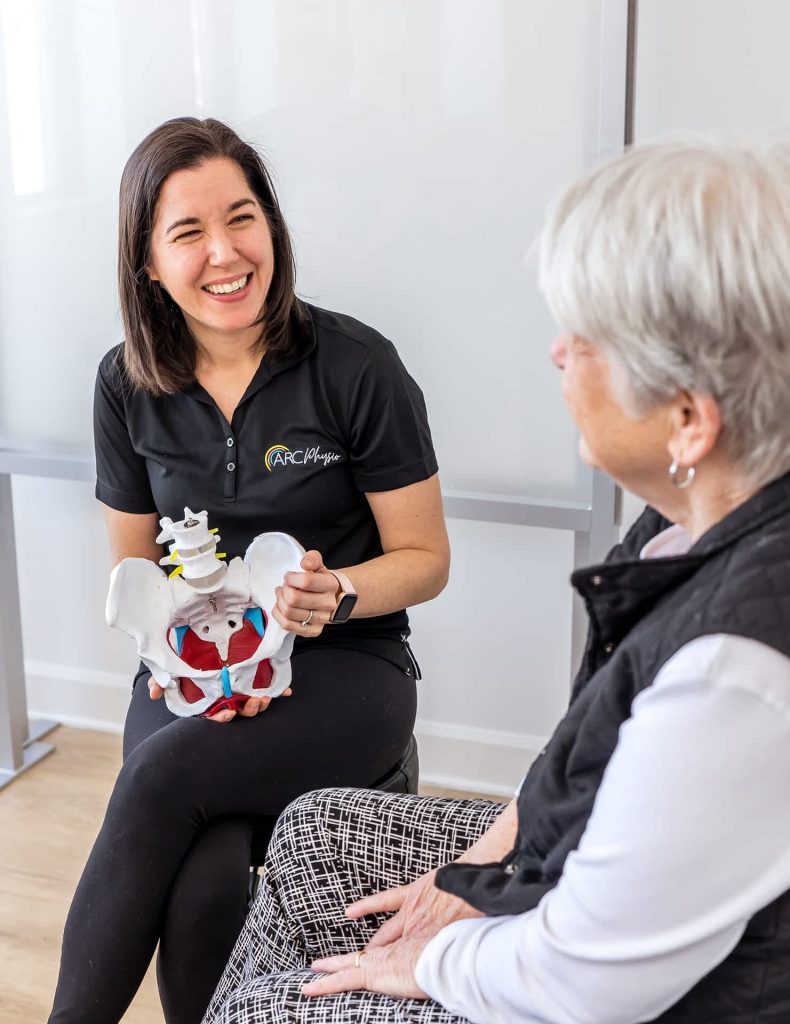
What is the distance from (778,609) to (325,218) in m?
1.43

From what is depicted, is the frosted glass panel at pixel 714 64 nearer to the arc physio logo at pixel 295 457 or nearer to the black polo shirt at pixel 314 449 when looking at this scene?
the black polo shirt at pixel 314 449

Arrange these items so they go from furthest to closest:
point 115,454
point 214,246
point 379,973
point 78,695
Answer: point 78,695
point 115,454
point 214,246
point 379,973

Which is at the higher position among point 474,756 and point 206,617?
point 206,617

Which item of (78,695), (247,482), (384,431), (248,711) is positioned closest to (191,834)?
(248,711)

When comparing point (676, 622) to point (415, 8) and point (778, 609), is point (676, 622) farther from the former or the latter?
point (415, 8)

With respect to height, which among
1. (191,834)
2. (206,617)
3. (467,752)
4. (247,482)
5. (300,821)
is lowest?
(467,752)

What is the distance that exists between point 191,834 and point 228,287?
0.77m

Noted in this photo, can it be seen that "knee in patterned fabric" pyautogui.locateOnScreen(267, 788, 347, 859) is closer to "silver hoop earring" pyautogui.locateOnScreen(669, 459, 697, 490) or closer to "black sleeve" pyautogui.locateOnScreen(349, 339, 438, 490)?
"black sleeve" pyautogui.locateOnScreen(349, 339, 438, 490)

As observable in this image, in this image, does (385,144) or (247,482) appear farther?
(385,144)

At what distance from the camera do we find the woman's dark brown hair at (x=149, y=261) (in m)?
1.66

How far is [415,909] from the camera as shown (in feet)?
4.02

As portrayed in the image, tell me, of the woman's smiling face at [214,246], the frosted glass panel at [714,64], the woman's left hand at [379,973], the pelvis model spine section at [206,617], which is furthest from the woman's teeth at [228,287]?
the woman's left hand at [379,973]

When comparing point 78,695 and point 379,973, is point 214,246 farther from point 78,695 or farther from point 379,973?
point 78,695

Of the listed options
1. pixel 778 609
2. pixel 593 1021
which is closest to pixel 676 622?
pixel 778 609
